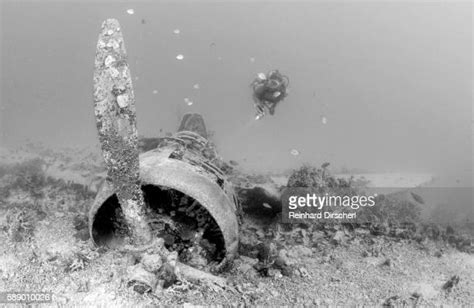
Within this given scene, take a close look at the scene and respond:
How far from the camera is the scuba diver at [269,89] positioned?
10.5 meters

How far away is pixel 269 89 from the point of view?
416 inches

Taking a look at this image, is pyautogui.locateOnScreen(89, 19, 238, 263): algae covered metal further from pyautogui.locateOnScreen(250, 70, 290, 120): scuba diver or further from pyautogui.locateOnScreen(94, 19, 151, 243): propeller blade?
pyautogui.locateOnScreen(250, 70, 290, 120): scuba diver

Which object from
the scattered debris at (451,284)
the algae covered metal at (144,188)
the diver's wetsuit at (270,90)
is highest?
the diver's wetsuit at (270,90)

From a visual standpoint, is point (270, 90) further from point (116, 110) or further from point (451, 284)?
point (451, 284)

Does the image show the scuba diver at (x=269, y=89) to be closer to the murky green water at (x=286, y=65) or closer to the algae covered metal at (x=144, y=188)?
the algae covered metal at (x=144, y=188)

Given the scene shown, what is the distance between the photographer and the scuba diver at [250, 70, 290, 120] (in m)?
10.5

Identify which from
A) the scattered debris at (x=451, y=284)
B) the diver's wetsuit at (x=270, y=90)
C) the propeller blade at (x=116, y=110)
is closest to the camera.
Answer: the propeller blade at (x=116, y=110)

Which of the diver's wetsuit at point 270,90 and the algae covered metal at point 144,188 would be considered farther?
the diver's wetsuit at point 270,90

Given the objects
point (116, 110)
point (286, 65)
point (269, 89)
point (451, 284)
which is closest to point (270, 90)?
point (269, 89)

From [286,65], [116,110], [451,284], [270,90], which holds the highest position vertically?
[286,65]

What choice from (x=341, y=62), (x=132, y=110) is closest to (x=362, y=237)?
(x=132, y=110)

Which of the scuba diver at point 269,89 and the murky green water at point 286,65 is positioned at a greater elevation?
the murky green water at point 286,65

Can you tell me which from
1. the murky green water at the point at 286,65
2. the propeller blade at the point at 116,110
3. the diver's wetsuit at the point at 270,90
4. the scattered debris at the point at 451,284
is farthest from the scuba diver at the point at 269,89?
the murky green water at the point at 286,65

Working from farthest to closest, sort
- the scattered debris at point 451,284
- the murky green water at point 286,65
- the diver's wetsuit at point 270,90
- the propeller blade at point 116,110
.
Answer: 1. the murky green water at point 286,65
2. the diver's wetsuit at point 270,90
3. the scattered debris at point 451,284
4. the propeller blade at point 116,110
